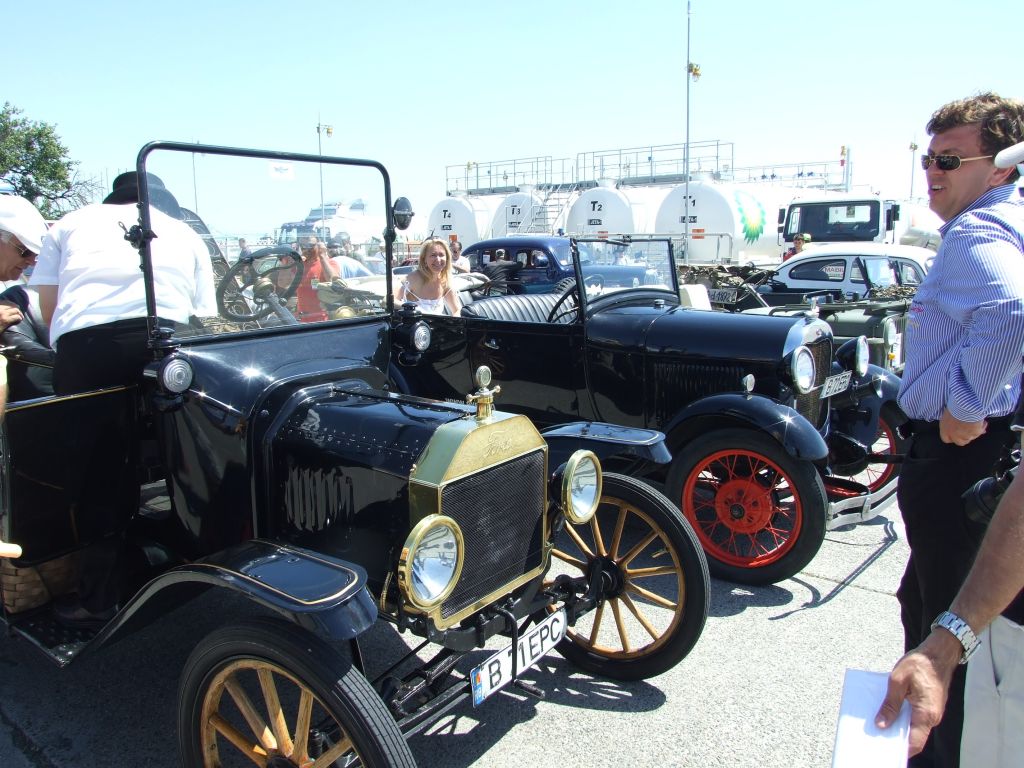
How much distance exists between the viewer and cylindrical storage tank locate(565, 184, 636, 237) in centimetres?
2202

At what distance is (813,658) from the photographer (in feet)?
10.1

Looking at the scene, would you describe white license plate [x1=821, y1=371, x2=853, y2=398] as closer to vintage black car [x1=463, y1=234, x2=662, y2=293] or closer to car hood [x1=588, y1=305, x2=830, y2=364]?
car hood [x1=588, y1=305, x2=830, y2=364]

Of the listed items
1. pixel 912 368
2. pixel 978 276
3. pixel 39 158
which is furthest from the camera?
pixel 39 158

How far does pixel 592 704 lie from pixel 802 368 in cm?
219

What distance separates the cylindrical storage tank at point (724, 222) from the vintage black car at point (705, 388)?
15.9 m

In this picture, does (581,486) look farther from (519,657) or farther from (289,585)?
(289,585)

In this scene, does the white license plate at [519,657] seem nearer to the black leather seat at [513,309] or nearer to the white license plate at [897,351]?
the black leather seat at [513,309]

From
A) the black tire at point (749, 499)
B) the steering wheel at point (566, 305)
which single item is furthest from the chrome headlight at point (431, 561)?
the steering wheel at point (566, 305)

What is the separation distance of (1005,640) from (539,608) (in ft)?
4.62

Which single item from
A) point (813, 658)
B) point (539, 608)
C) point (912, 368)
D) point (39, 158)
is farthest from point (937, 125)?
point (39, 158)

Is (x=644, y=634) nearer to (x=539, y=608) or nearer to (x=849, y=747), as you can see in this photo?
(x=539, y=608)

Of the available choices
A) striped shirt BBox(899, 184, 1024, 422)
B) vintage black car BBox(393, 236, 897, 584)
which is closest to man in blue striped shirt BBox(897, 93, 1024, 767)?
striped shirt BBox(899, 184, 1024, 422)

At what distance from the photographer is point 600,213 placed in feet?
74.1

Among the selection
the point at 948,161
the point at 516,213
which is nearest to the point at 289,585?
the point at 948,161
